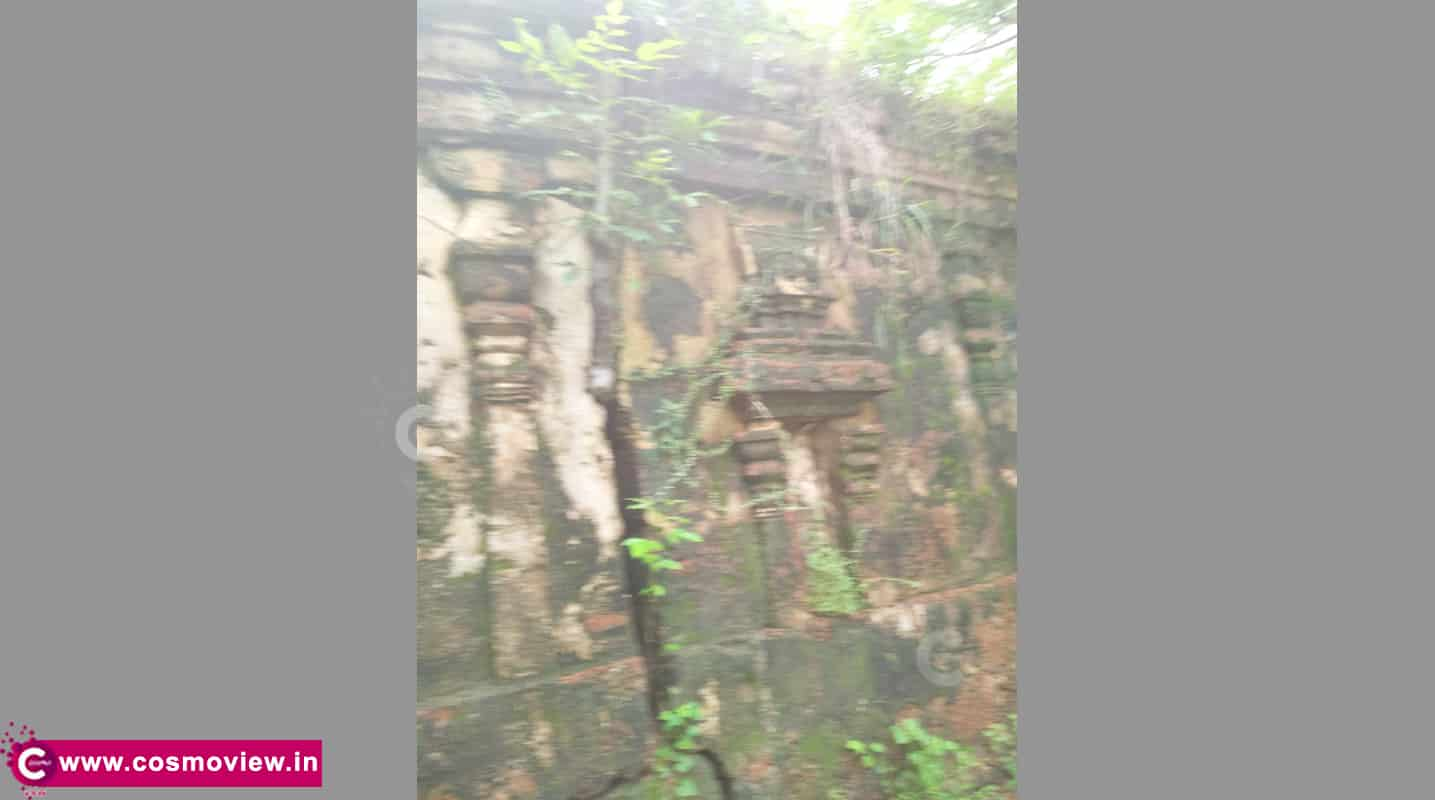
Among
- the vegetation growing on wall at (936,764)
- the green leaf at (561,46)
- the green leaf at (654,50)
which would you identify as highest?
the green leaf at (654,50)

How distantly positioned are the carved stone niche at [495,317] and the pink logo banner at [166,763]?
102cm

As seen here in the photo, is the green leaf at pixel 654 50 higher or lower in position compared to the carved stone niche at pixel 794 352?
higher

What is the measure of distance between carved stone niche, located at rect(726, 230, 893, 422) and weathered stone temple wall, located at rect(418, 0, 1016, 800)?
0.04ft

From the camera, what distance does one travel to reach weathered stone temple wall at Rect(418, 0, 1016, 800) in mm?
→ 1741

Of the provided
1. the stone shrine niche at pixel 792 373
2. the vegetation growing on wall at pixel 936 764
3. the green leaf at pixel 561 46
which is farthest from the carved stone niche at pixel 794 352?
the vegetation growing on wall at pixel 936 764

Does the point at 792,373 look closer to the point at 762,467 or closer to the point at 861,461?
the point at 762,467

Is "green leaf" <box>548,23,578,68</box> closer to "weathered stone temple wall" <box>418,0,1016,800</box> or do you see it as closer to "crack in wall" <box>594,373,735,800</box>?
"weathered stone temple wall" <box>418,0,1016,800</box>

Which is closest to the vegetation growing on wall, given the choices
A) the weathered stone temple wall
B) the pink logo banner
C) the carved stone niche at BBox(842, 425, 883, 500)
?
the weathered stone temple wall

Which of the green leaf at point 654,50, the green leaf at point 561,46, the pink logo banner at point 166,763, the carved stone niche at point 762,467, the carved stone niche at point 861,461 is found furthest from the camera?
the carved stone niche at point 861,461

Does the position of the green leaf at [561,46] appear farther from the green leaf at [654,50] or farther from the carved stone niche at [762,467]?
the carved stone niche at [762,467]

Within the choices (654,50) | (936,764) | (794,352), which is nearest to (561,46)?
(654,50)

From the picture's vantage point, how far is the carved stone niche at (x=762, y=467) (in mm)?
2143

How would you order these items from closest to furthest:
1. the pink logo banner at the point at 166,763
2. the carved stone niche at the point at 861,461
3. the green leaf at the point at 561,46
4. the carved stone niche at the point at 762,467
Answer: the pink logo banner at the point at 166,763, the green leaf at the point at 561,46, the carved stone niche at the point at 762,467, the carved stone niche at the point at 861,461

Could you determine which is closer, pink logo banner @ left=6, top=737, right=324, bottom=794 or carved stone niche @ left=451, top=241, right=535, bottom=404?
pink logo banner @ left=6, top=737, right=324, bottom=794
